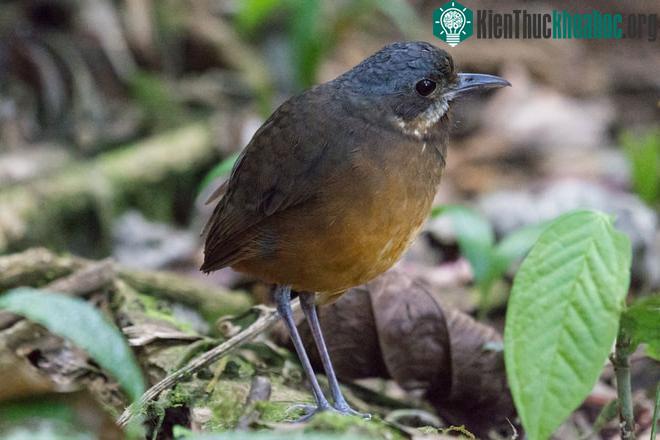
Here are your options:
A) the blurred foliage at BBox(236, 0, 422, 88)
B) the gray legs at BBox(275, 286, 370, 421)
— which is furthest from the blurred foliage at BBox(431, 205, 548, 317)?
the blurred foliage at BBox(236, 0, 422, 88)

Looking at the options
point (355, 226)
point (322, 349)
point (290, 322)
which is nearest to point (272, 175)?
point (355, 226)

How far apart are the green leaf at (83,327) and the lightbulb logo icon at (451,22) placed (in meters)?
2.83

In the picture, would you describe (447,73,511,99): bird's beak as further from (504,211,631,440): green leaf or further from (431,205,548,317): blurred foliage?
(504,211,631,440): green leaf

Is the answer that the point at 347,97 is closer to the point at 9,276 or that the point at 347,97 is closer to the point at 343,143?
the point at 343,143

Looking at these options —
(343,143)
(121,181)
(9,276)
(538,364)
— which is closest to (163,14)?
(121,181)

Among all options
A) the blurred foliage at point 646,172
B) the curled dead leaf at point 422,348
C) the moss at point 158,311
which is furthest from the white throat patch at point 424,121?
the blurred foliage at point 646,172

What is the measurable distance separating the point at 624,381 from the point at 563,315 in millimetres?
580

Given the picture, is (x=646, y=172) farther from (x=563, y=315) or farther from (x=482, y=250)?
(x=563, y=315)

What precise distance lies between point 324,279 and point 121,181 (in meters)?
2.68

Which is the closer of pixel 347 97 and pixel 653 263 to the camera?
pixel 347 97

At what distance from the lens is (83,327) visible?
8.21 ft

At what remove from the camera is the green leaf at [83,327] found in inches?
96.7

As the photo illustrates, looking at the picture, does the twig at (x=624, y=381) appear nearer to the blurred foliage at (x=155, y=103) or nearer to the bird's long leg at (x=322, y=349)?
the bird's long leg at (x=322, y=349)

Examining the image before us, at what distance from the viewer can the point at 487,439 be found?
3.79m
